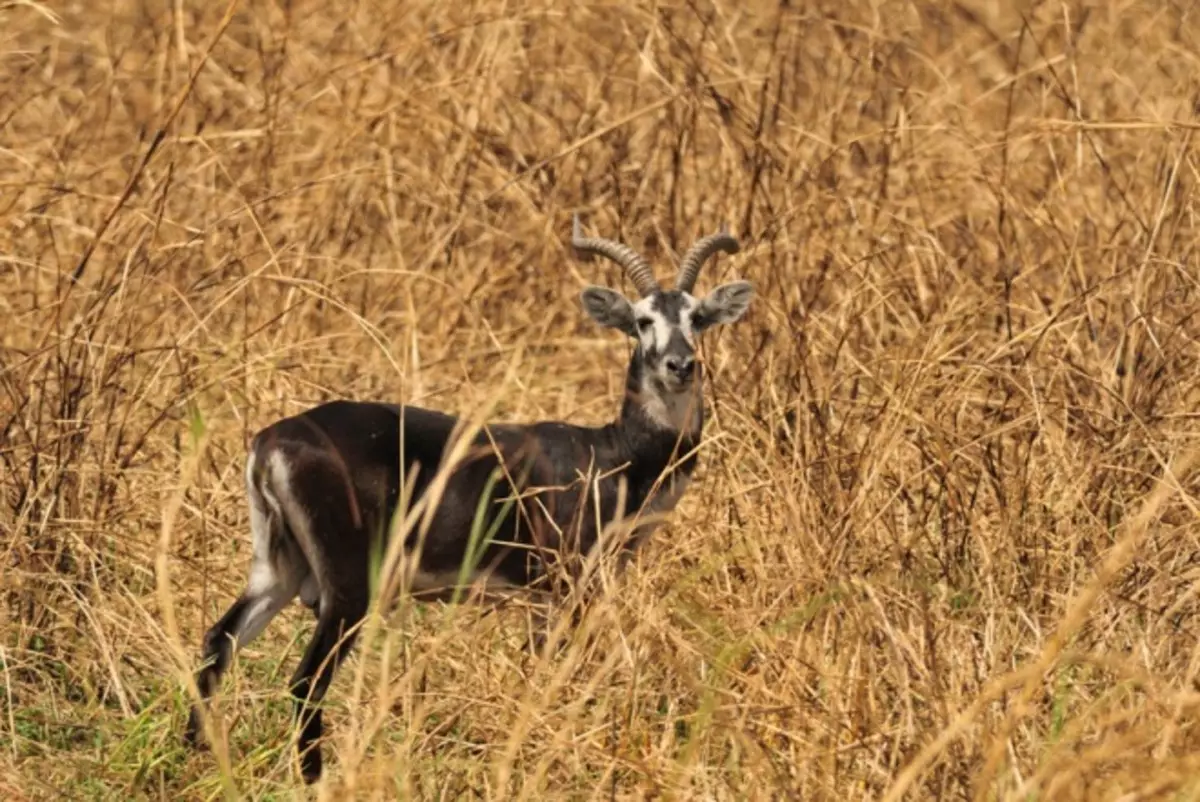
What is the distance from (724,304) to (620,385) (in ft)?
6.05

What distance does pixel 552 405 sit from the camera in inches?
352

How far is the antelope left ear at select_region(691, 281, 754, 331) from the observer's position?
710cm

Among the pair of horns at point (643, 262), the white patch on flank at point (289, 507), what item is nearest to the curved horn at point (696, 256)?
the pair of horns at point (643, 262)

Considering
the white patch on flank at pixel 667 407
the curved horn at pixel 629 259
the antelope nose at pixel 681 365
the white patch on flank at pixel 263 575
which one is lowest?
the white patch on flank at pixel 263 575

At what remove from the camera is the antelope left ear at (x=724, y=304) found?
23.3 feet

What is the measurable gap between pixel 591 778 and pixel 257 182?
15.5ft

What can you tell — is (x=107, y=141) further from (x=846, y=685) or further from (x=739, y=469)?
(x=846, y=685)

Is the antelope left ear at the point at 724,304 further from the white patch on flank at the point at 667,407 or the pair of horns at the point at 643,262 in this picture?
the white patch on flank at the point at 667,407

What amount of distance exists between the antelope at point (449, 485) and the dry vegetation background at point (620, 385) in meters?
0.16

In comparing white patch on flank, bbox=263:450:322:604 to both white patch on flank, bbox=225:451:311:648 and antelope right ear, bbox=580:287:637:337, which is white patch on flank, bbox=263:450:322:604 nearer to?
white patch on flank, bbox=225:451:311:648

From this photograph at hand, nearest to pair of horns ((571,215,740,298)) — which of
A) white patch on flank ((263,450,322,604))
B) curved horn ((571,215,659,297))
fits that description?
curved horn ((571,215,659,297))

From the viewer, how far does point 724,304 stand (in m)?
7.23

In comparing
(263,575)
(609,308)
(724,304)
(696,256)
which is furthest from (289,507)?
(724,304)

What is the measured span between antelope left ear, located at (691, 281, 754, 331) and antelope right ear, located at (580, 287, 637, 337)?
0.23 meters
